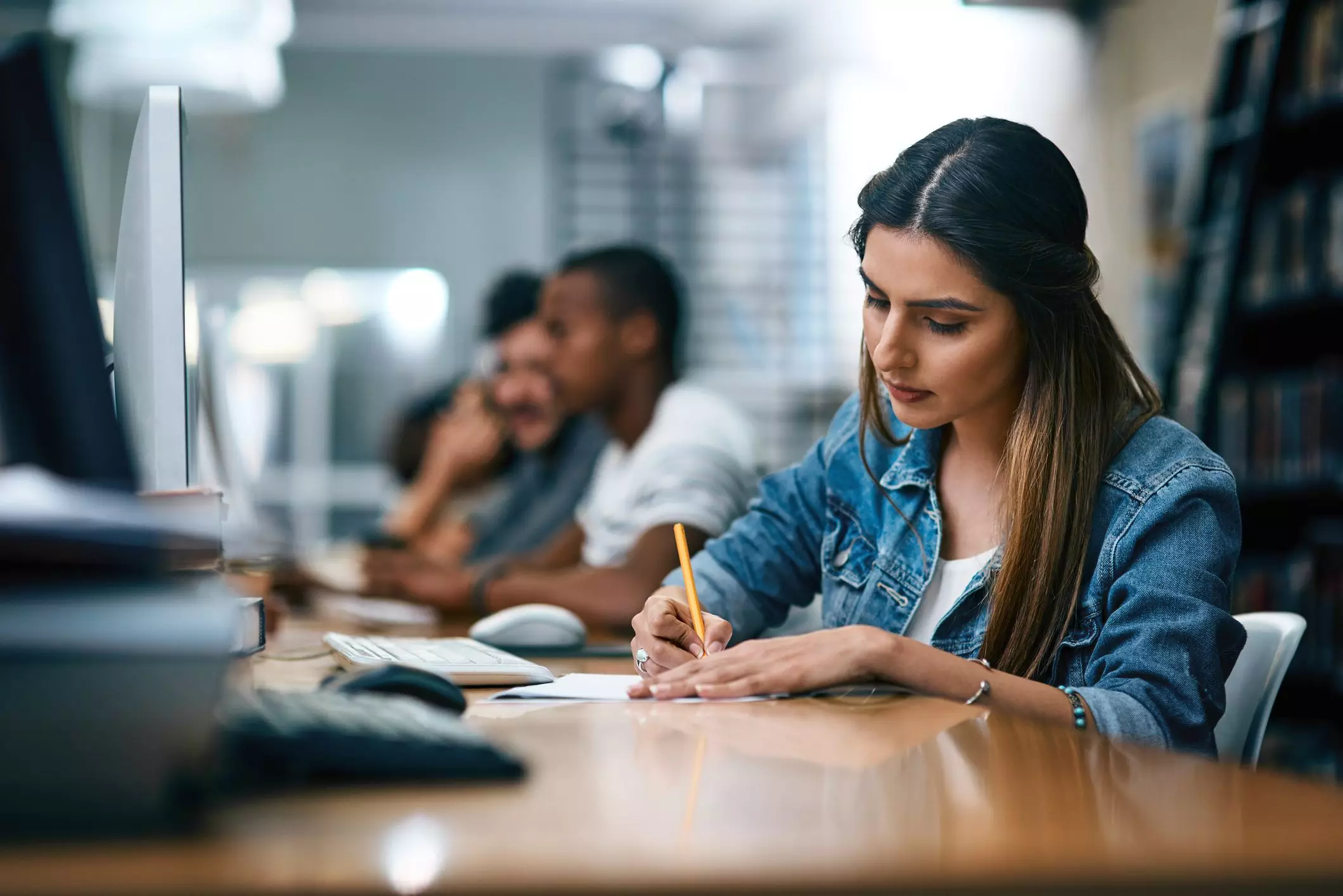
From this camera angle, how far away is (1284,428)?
290 centimetres

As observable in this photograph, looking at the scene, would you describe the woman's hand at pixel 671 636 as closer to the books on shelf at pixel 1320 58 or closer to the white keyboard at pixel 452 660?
the white keyboard at pixel 452 660

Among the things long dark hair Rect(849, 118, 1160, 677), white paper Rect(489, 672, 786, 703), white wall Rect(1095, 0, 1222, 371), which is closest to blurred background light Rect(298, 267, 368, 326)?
white wall Rect(1095, 0, 1222, 371)

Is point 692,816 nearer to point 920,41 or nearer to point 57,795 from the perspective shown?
point 57,795

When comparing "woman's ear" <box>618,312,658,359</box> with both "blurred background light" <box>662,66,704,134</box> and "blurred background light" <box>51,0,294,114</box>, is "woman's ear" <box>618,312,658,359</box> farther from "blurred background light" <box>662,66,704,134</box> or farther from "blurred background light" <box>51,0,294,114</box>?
"blurred background light" <box>662,66,704,134</box>

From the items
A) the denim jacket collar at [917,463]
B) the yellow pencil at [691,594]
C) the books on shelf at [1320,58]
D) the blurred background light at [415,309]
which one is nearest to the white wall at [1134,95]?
the books on shelf at [1320,58]

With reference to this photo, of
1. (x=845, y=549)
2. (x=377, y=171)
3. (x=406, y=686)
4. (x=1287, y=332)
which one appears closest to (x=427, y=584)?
(x=845, y=549)

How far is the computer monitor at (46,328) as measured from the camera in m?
0.60

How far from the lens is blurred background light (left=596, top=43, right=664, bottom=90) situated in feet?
20.1

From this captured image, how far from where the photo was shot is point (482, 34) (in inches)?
255

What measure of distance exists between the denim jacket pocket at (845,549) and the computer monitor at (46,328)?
2.76ft

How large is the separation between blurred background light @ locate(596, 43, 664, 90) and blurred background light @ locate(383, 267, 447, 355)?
1.31 meters

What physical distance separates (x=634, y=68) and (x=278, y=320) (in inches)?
84.4

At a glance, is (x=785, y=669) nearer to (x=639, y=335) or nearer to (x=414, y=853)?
(x=414, y=853)

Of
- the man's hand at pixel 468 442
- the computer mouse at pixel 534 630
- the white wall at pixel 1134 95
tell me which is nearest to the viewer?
the computer mouse at pixel 534 630
